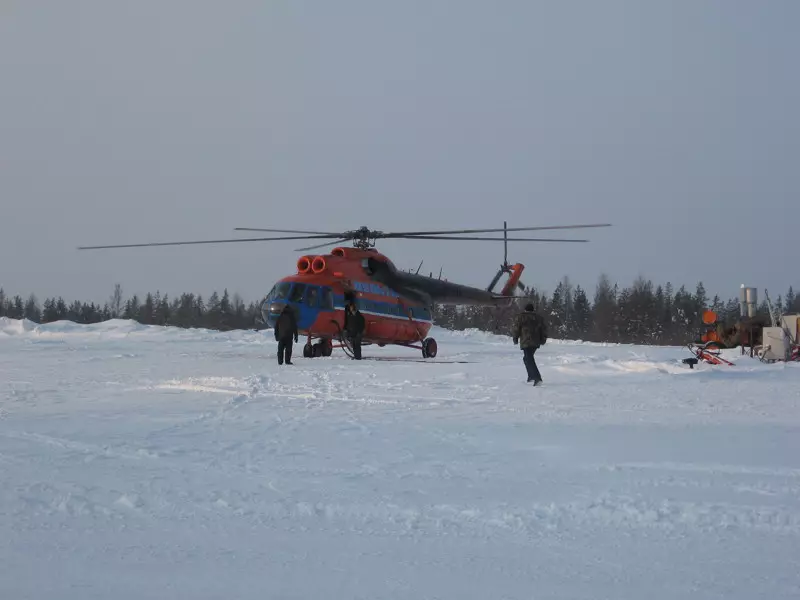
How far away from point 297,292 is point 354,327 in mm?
1959

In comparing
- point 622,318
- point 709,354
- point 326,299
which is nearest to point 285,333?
point 326,299

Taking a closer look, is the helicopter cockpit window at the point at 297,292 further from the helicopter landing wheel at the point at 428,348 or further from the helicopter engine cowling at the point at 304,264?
the helicopter landing wheel at the point at 428,348

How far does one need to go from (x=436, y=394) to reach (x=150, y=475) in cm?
620

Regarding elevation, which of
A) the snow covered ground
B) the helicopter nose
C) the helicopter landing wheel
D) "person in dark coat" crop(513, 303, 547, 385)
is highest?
the helicopter nose

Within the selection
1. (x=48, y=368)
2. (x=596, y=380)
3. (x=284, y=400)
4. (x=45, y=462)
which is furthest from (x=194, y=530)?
A: (x=48, y=368)

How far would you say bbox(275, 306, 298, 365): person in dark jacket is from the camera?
1842 centimetres

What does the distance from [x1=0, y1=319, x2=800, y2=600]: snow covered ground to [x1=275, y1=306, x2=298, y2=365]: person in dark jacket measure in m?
7.39

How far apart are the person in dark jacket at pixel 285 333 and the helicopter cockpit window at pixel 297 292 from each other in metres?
1.45

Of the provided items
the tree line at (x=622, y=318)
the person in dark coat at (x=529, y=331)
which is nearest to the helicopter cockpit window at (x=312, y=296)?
the person in dark coat at (x=529, y=331)

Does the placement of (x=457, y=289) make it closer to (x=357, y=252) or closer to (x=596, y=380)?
(x=357, y=252)

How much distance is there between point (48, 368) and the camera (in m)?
17.2

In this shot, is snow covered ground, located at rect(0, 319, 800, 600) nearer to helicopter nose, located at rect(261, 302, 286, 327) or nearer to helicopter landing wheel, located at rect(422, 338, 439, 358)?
helicopter nose, located at rect(261, 302, 286, 327)

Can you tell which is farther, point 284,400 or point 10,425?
point 284,400

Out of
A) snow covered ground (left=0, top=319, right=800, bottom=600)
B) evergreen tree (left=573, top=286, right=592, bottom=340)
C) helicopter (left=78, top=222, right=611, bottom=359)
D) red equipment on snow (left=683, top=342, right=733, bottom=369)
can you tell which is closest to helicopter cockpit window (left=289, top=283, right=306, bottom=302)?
helicopter (left=78, top=222, right=611, bottom=359)
